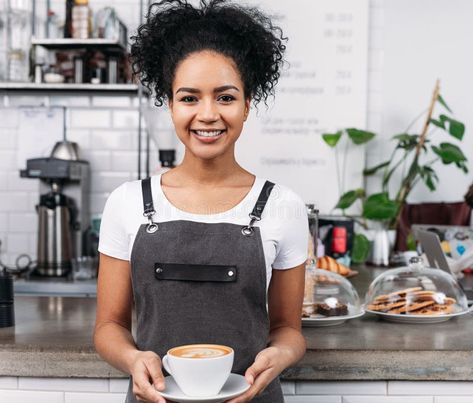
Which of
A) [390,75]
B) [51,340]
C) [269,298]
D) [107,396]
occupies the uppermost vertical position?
[390,75]

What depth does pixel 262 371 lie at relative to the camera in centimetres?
126

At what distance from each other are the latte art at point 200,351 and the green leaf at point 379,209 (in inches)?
109

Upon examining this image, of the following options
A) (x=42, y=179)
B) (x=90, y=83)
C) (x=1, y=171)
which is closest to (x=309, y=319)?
(x=42, y=179)

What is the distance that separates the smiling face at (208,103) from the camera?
1.35 metres

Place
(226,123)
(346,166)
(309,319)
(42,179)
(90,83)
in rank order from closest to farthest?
(226,123)
(309,319)
(42,179)
(90,83)
(346,166)

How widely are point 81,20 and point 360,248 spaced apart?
73.6 inches

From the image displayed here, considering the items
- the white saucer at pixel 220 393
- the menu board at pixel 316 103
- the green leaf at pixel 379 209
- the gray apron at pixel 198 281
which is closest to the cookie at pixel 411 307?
the gray apron at pixel 198 281

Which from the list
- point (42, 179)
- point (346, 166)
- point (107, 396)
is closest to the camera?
point (107, 396)

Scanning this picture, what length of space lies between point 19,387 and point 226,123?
880mm

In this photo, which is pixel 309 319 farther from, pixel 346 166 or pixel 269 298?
pixel 346 166

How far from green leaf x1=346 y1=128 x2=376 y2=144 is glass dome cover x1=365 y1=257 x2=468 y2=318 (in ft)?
6.91

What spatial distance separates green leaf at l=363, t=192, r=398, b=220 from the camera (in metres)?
3.90

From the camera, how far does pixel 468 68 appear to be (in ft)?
15.1

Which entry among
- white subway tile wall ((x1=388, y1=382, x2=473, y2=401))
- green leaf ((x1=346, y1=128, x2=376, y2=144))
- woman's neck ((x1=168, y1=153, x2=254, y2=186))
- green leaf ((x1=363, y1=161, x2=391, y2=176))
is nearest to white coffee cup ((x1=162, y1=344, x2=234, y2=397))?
woman's neck ((x1=168, y1=153, x2=254, y2=186))
